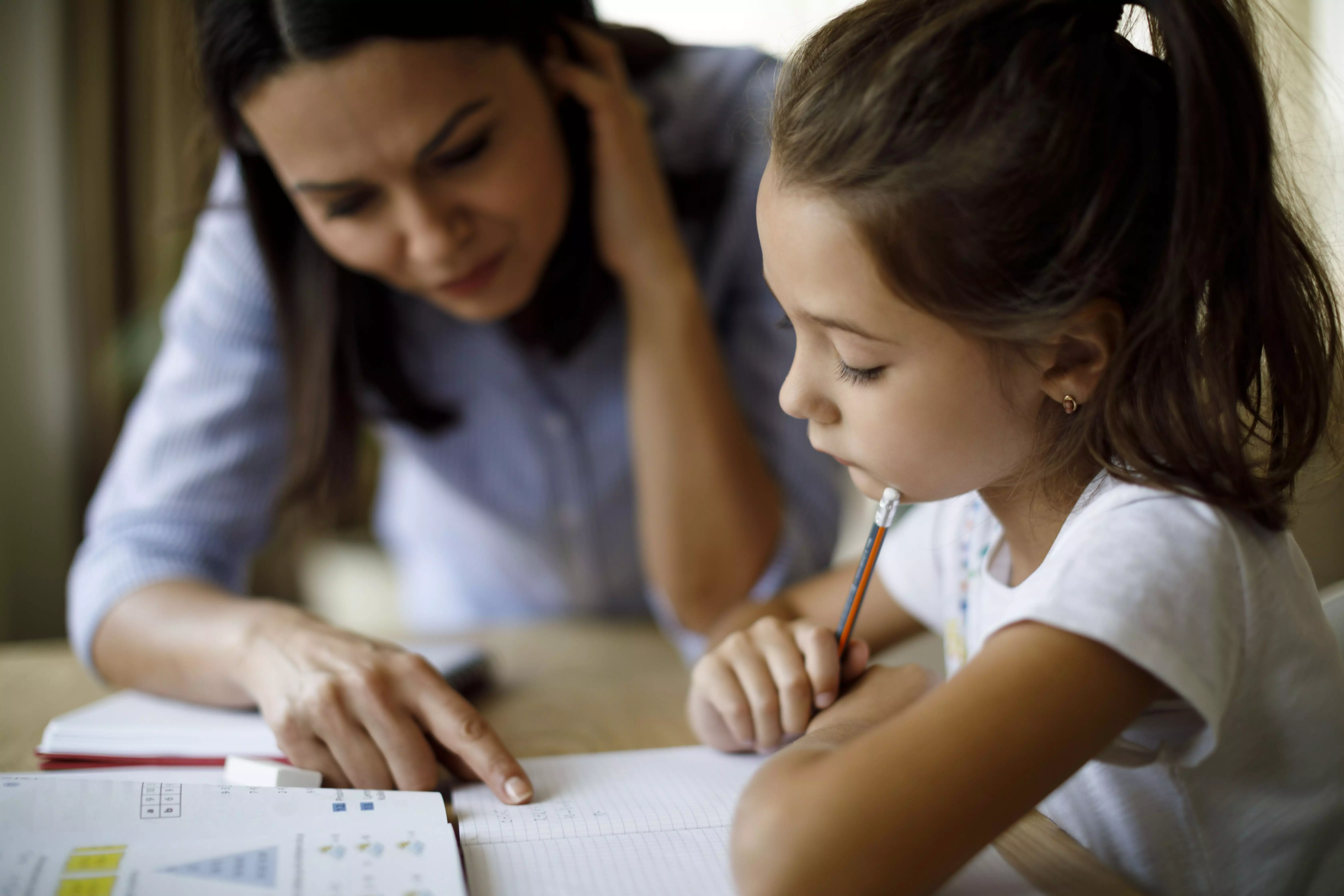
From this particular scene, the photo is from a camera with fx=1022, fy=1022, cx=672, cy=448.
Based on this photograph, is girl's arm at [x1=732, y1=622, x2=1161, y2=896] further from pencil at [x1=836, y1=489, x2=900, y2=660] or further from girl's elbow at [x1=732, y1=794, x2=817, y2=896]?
pencil at [x1=836, y1=489, x2=900, y2=660]

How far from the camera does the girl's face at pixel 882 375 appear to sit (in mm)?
545

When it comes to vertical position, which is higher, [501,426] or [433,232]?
[433,232]

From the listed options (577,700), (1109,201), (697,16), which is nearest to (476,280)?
(577,700)

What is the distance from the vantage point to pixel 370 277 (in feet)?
→ 3.80

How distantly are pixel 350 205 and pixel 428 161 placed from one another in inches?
3.2

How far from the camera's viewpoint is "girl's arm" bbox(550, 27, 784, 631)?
112cm

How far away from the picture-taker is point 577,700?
956 millimetres

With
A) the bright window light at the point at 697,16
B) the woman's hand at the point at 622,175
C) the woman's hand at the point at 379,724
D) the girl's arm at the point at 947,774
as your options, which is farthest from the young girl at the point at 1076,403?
the bright window light at the point at 697,16

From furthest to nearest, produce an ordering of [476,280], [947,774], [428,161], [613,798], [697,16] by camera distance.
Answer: [697,16]
[476,280]
[428,161]
[613,798]
[947,774]

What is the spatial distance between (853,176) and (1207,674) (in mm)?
306

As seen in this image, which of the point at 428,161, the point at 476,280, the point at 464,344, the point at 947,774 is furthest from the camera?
the point at 464,344

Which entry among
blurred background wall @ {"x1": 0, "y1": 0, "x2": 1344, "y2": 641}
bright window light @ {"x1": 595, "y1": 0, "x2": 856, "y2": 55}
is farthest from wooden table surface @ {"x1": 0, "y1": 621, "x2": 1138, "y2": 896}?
bright window light @ {"x1": 595, "y1": 0, "x2": 856, "y2": 55}

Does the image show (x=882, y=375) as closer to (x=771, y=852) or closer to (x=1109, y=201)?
(x=1109, y=201)

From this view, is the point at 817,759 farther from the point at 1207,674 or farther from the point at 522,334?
the point at 522,334
